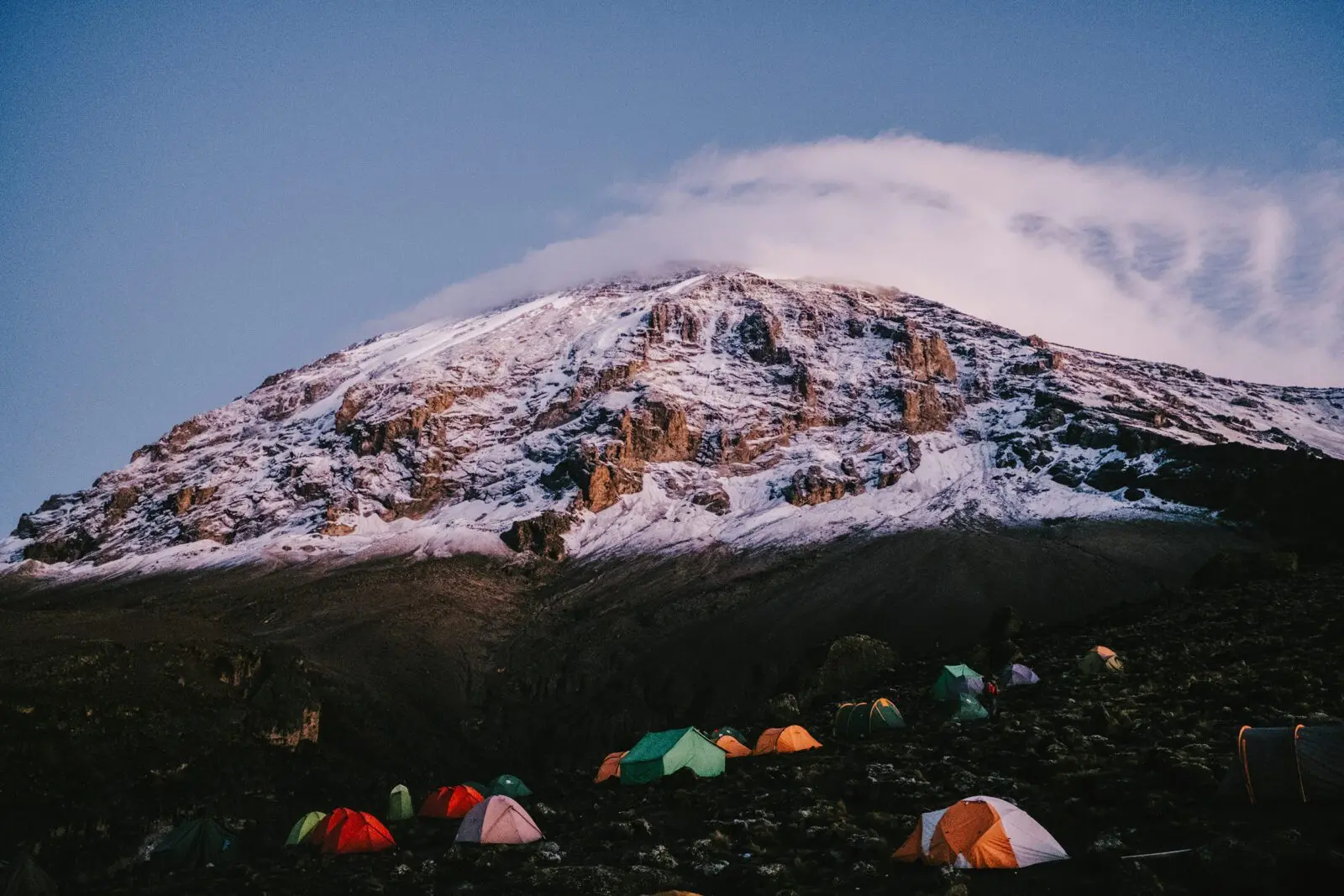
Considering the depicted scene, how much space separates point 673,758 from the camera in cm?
3177

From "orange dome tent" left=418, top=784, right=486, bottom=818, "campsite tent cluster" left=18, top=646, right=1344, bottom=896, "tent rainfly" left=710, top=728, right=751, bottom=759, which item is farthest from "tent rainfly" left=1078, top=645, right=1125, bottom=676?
"orange dome tent" left=418, top=784, right=486, bottom=818

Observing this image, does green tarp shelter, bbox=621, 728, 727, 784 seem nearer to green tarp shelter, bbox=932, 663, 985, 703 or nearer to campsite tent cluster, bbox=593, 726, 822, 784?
campsite tent cluster, bbox=593, 726, 822, 784

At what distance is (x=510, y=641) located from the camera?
105 m

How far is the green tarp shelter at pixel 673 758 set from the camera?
3177 centimetres

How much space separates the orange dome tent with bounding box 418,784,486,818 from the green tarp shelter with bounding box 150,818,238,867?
6.87 m

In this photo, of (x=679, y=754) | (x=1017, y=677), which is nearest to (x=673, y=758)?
(x=679, y=754)

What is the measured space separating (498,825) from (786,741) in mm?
14026

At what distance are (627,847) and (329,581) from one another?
111 m

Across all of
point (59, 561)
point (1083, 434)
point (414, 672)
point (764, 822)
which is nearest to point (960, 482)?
point (1083, 434)

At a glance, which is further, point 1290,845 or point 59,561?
point 59,561

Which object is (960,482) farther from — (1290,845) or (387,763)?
(1290,845)

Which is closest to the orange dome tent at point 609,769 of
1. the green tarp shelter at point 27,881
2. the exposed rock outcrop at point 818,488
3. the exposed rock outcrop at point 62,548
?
the green tarp shelter at point 27,881

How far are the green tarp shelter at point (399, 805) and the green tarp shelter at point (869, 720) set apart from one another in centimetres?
1854

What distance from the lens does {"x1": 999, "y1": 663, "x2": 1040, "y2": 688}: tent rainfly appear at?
39406 mm
